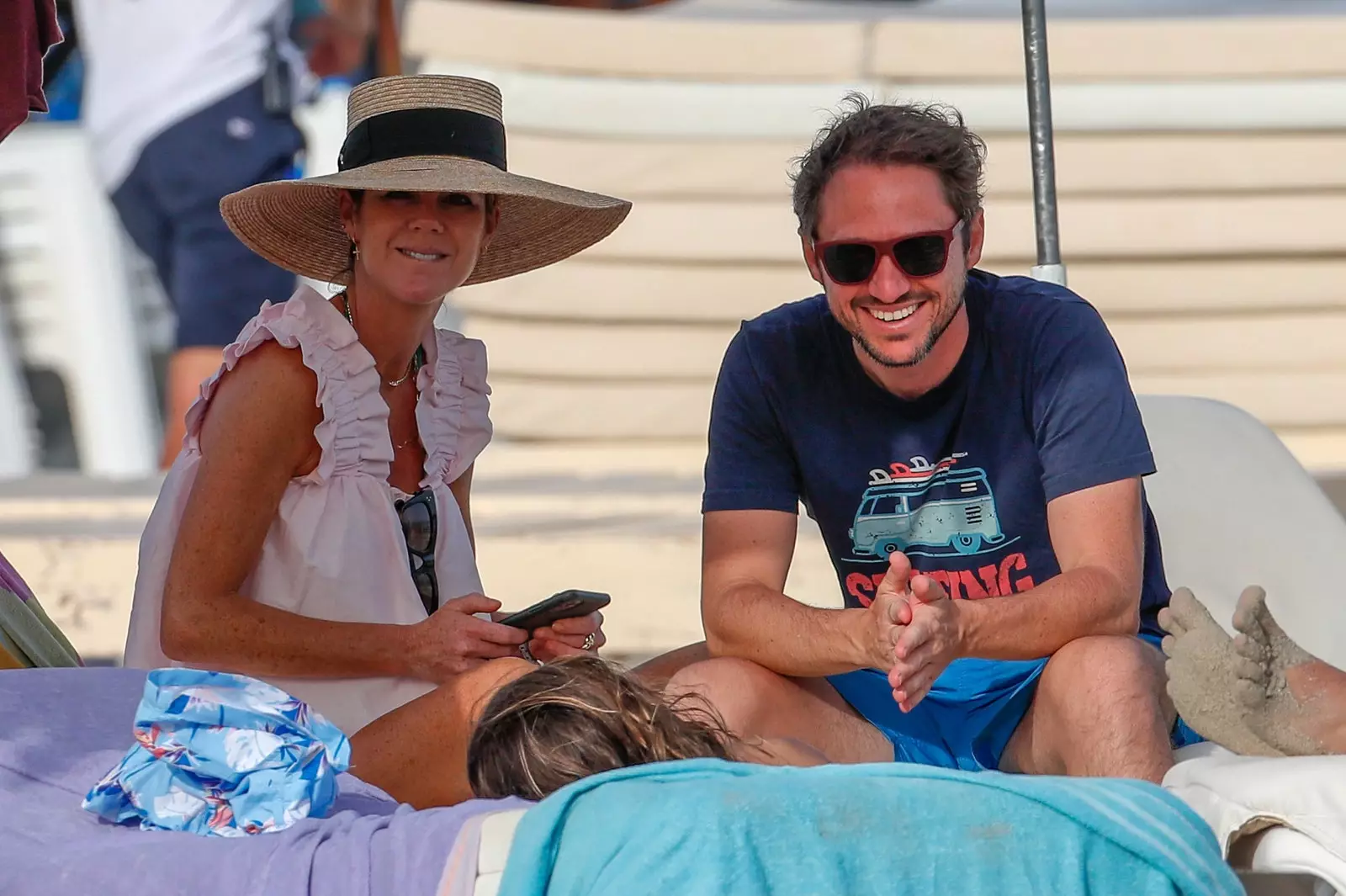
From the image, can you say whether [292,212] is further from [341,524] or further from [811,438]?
[811,438]

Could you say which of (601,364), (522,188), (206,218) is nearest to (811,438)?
(522,188)

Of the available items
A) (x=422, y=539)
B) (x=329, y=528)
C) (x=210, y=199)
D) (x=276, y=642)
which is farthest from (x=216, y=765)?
(x=210, y=199)

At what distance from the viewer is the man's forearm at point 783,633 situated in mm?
2199

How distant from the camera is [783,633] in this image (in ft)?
7.52

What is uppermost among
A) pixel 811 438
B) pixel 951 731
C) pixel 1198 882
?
pixel 811 438

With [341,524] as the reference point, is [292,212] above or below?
above

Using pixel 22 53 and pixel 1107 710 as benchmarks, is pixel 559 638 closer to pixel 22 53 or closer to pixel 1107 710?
pixel 1107 710

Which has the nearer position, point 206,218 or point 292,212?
point 292,212

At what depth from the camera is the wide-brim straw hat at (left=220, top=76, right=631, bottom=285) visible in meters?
2.51

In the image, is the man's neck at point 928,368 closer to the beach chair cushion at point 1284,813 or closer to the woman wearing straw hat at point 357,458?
the woman wearing straw hat at point 357,458

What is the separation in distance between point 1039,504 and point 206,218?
3.77m

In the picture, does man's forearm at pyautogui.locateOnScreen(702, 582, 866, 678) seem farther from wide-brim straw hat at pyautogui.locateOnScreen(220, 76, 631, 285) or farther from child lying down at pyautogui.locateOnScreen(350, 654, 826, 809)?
wide-brim straw hat at pyautogui.locateOnScreen(220, 76, 631, 285)

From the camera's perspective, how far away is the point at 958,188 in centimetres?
241

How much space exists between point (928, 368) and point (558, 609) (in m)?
0.65
